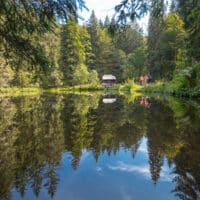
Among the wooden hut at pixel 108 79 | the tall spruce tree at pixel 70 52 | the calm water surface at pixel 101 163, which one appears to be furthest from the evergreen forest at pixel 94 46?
the wooden hut at pixel 108 79

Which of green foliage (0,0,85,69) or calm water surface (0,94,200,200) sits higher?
green foliage (0,0,85,69)

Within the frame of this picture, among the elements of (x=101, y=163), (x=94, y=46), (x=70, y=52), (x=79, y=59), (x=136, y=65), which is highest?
(x=94, y=46)

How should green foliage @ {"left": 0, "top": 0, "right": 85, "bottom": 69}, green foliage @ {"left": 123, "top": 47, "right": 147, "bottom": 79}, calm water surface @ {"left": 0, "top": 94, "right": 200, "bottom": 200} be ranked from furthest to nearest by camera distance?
1. green foliage @ {"left": 123, "top": 47, "right": 147, "bottom": 79}
2. green foliage @ {"left": 0, "top": 0, "right": 85, "bottom": 69}
3. calm water surface @ {"left": 0, "top": 94, "right": 200, "bottom": 200}

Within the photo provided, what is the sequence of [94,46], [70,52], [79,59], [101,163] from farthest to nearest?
[94,46] → [79,59] → [70,52] → [101,163]

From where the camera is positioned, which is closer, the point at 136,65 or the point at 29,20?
the point at 29,20

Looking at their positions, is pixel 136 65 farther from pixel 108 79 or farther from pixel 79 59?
pixel 79 59

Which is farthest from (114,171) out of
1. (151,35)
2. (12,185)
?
(151,35)

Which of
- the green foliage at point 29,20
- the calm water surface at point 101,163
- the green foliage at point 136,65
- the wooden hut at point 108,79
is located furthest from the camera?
the wooden hut at point 108,79

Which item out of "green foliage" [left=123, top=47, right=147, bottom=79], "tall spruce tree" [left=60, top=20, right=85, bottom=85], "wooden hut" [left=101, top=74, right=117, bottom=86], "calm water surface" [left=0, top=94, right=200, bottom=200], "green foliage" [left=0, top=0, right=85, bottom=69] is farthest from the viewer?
"wooden hut" [left=101, top=74, right=117, bottom=86]

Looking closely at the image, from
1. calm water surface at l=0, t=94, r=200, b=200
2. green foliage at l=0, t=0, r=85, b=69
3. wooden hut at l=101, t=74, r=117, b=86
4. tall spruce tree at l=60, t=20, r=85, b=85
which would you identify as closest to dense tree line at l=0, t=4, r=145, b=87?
tall spruce tree at l=60, t=20, r=85, b=85

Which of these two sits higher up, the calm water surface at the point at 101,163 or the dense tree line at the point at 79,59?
the dense tree line at the point at 79,59

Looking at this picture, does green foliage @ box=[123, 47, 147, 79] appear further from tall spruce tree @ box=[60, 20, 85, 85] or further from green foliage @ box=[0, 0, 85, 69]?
green foliage @ box=[0, 0, 85, 69]

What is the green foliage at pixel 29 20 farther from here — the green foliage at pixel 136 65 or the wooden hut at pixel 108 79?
the wooden hut at pixel 108 79

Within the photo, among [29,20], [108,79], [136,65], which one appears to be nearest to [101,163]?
[29,20]
